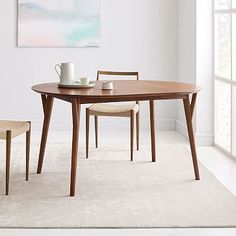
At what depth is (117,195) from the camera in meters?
3.64

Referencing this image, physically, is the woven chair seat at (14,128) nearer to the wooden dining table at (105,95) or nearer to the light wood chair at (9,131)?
the light wood chair at (9,131)

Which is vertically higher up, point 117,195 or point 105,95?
point 105,95

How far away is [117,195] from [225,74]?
1.95 m

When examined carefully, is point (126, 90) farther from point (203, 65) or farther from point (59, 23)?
point (59, 23)

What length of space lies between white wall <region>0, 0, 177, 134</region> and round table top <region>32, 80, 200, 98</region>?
2.12 metres

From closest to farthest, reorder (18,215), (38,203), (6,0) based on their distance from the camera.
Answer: (18,215) → (38,203) → (6,0)

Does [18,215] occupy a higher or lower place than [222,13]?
lower

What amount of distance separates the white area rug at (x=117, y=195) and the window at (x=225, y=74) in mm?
474

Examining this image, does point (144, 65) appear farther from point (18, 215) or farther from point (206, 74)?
point (18, 215)

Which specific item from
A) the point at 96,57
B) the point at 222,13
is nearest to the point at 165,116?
the point at 96,57

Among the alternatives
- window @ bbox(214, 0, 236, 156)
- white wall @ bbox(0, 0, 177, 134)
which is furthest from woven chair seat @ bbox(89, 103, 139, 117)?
white wall @ bbox(0, 0, 177, 134)

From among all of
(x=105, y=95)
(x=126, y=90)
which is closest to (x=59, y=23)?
(x=126, y=90)

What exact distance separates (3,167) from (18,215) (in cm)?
127

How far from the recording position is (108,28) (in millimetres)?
6344
